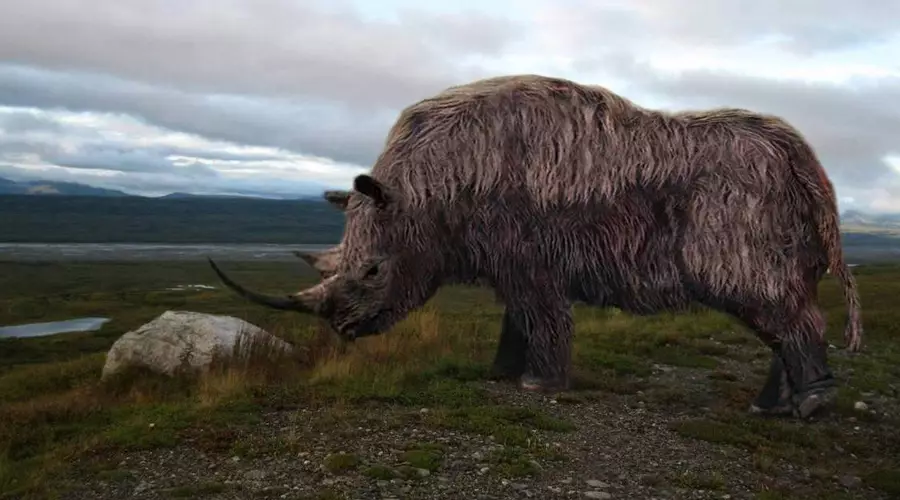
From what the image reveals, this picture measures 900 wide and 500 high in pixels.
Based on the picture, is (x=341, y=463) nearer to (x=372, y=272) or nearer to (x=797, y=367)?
(x=372, y=272)

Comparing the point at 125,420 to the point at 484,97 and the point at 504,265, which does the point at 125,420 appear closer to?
the point at 504,265

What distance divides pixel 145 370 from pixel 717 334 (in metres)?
Answer: 9.46

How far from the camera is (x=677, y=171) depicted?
8.13 m

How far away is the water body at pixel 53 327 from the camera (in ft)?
132

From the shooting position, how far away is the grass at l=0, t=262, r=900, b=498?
22.0 feet

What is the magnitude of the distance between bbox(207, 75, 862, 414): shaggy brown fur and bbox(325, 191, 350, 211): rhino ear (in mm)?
193

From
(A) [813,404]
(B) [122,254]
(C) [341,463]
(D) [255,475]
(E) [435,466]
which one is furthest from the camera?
(B) [122,254]

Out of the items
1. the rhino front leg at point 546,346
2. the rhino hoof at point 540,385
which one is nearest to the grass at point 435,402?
the rhino hoof at point 540,385

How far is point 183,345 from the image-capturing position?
36.5 ft

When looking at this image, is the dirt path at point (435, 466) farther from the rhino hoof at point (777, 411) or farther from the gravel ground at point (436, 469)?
the rhino hoof at point (777, 411)

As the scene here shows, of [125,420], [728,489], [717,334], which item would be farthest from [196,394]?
[717,334]

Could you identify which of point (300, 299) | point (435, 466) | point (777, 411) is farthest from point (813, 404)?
point (300, 299)

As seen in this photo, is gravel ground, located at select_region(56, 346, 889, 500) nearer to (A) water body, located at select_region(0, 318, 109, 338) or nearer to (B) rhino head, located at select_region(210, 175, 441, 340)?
(B) rhino head, located at select_region(210, 175, 441, 340)

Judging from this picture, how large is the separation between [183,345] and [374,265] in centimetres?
432
